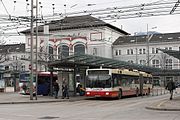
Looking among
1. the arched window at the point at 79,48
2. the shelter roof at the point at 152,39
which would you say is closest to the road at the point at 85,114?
the arched window at the point at 79,48

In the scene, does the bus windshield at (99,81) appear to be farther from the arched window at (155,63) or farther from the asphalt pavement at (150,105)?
the arched window at (155,63)

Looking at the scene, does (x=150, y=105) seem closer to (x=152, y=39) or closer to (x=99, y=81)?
(x=99, y=81)

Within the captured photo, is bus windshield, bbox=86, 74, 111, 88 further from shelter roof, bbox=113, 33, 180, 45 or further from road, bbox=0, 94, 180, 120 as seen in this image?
shelter roof, bbox=113, 33, 180, 45

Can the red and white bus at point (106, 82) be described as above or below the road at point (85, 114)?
above

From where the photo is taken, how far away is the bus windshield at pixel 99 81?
3612 cm

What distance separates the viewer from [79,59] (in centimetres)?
3822

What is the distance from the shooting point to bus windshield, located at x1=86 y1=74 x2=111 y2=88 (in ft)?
119

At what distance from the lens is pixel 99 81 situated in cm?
3638

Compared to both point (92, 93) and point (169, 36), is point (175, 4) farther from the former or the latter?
point (169, 36)

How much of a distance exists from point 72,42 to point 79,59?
216 ft

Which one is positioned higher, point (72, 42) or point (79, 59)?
point (72, 42)

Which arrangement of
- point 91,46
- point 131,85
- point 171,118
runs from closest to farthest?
point 171,118 → point 131,85 → point 91,46

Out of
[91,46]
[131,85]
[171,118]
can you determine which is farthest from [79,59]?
[91,46]

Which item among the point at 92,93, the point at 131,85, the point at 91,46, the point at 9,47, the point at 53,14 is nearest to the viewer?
the point at 53,14
